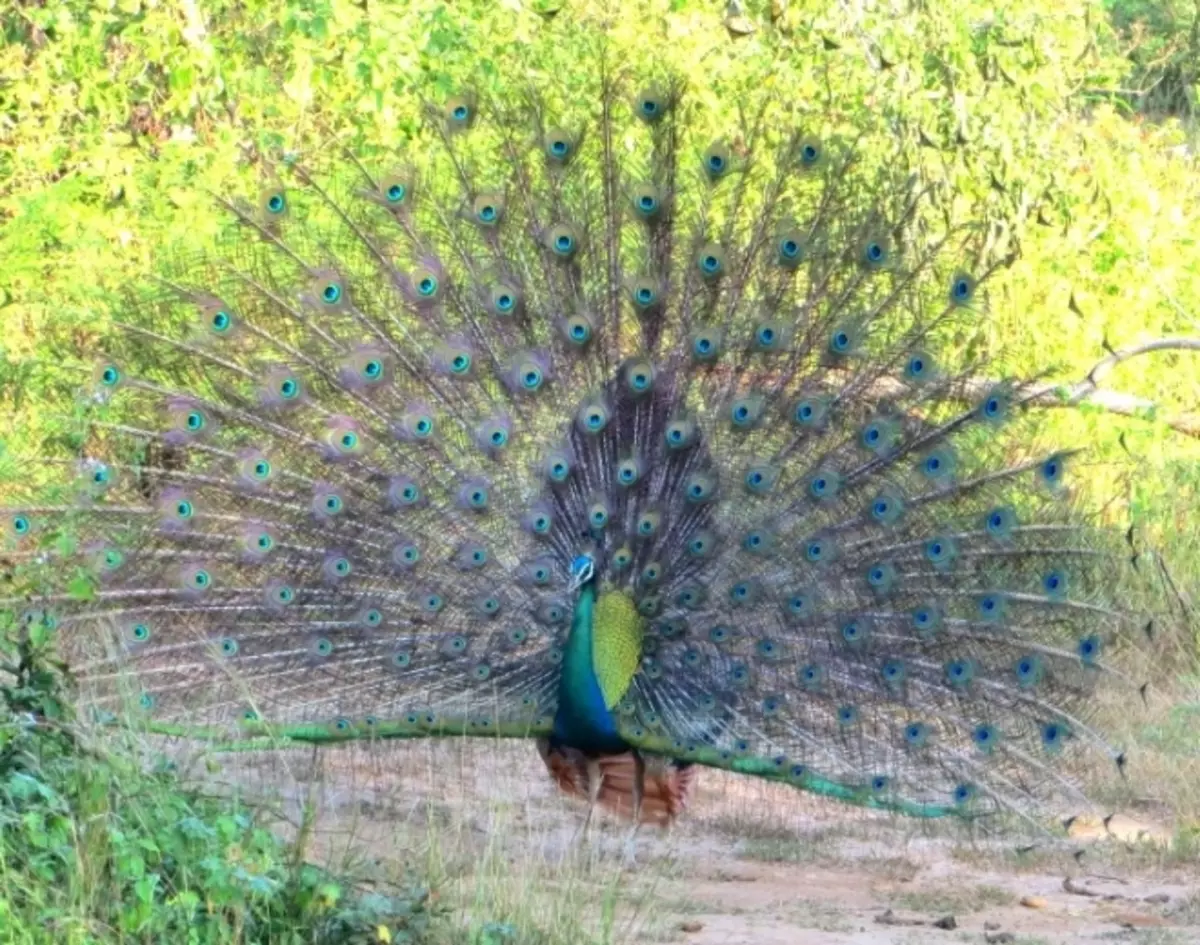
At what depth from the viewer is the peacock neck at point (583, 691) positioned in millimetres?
6484

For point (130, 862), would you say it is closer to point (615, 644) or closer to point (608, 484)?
point (615, 644)

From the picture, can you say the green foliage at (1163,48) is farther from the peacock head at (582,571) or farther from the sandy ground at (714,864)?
the peacock head at (582,571)

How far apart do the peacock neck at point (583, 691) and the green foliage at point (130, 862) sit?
1.76 m

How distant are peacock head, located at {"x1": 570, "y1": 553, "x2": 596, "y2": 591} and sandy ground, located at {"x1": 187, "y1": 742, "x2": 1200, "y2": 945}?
65 cm

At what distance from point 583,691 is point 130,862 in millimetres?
2514

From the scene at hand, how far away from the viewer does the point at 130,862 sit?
13.6ft

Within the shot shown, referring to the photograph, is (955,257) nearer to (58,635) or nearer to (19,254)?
(58,635)

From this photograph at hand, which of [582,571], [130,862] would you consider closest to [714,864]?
[582,571]

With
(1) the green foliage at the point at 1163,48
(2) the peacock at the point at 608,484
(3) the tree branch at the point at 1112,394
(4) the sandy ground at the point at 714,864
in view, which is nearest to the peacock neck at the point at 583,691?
Result: (2) the peacock at the point at 608,484

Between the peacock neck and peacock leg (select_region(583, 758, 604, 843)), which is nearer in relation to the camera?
the peacock neck

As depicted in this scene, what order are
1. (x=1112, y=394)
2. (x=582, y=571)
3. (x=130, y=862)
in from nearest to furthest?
1. (x=130, y=862)
2. (x=582, y=571)
3. (x=1112, y=394)

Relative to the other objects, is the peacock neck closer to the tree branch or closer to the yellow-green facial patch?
the yellow-green facial patch

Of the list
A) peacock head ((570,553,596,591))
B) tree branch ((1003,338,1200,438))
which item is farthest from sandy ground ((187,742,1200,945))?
tree branch ((1003,338,1200,438))

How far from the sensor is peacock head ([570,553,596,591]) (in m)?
6.44
